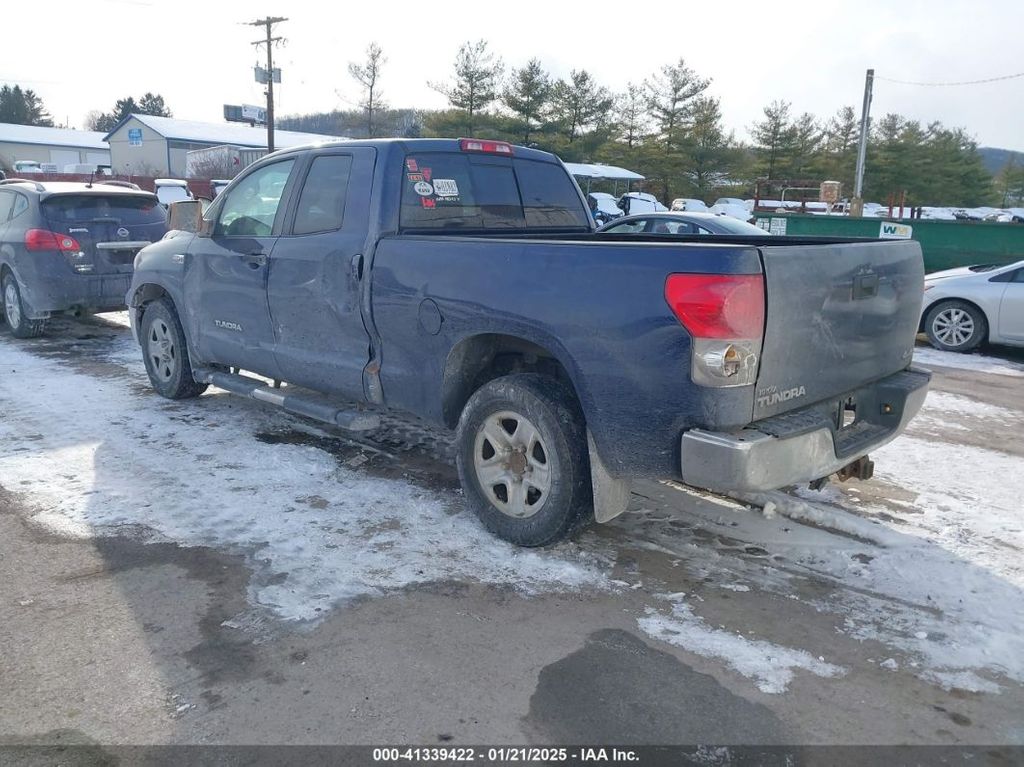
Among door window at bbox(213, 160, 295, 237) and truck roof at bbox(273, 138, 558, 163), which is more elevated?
truck roof at bbox(273, 138, 558, 163)

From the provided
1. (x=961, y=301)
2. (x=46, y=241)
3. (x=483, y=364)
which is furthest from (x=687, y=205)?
(x=483, y=364)

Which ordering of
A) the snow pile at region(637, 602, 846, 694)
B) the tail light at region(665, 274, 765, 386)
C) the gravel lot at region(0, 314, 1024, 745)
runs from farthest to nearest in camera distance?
the tail light at region(665, 274, 765, 386) → the snow pile at region(637, 602, 846, 694) → the gravel lot at region(0, 314, 1024, 745)

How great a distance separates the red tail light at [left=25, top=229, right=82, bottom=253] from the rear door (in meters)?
5.12

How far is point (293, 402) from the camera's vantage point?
17.4 feet

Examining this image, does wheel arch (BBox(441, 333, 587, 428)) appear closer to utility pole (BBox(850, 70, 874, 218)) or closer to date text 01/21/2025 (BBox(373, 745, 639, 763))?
date text 01/21/2025 (BBox(373, 745, 639, 763))

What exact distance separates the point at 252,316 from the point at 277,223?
0.68 meters

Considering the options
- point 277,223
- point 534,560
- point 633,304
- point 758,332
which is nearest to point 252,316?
point 277,223

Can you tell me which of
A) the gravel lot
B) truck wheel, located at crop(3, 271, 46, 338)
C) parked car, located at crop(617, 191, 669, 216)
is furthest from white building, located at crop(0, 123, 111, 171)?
the gravel lot

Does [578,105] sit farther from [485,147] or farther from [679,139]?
[485,147]

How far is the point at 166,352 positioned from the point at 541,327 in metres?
4.33

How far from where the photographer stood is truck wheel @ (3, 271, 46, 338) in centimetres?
946

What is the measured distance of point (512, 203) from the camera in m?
5.39

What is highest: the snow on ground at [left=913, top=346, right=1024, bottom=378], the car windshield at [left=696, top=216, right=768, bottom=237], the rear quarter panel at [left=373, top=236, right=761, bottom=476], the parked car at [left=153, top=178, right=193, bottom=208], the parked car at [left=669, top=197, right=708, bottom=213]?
the parked car at [left=669, top=197, right=708, bottom=213]

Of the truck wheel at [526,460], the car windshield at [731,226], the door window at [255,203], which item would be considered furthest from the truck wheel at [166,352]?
the car windshield at [731,226]
